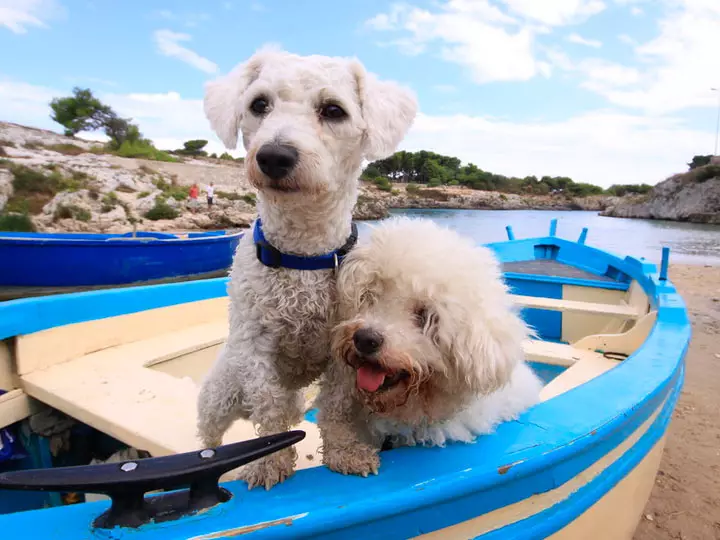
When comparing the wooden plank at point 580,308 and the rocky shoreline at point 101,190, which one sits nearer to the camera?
the wooden plank at point 580,308

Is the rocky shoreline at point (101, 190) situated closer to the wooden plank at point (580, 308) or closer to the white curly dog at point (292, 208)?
the wooden plank at point (580, 308)

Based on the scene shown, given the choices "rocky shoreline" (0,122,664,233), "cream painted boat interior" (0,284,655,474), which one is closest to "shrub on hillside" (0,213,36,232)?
"rocky shoreline" (0,122,664,233)

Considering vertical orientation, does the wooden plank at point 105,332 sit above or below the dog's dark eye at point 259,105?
below

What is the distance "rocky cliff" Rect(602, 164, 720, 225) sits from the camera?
45875mm

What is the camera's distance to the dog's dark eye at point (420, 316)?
1.34m

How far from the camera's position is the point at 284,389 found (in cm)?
146

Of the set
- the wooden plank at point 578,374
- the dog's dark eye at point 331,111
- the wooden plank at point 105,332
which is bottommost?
the wooden plank at point 578,374

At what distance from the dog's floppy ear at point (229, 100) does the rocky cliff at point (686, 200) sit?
168 feet

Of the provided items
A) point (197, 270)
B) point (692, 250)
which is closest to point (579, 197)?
point (692, 250)

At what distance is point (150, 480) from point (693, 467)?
4171 mm

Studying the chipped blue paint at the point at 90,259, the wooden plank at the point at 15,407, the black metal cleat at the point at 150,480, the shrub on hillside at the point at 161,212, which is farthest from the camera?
the shrub on hillside at the point at 161,212

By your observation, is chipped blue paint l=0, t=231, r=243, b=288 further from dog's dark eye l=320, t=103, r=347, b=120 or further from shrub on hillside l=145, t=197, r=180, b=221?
shrub on hillside l=145, t=197, r=180, b=221

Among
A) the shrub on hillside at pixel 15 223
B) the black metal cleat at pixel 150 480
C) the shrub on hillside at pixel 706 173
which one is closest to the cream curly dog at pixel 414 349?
the black metal cleat at pixel 150 480

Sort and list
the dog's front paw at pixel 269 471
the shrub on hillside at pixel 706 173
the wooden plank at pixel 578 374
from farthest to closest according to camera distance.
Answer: the shrub on hillside at pixel 706 173
the wooden plank at pixel 578 374
the dog's front paw at pixel 269 471
